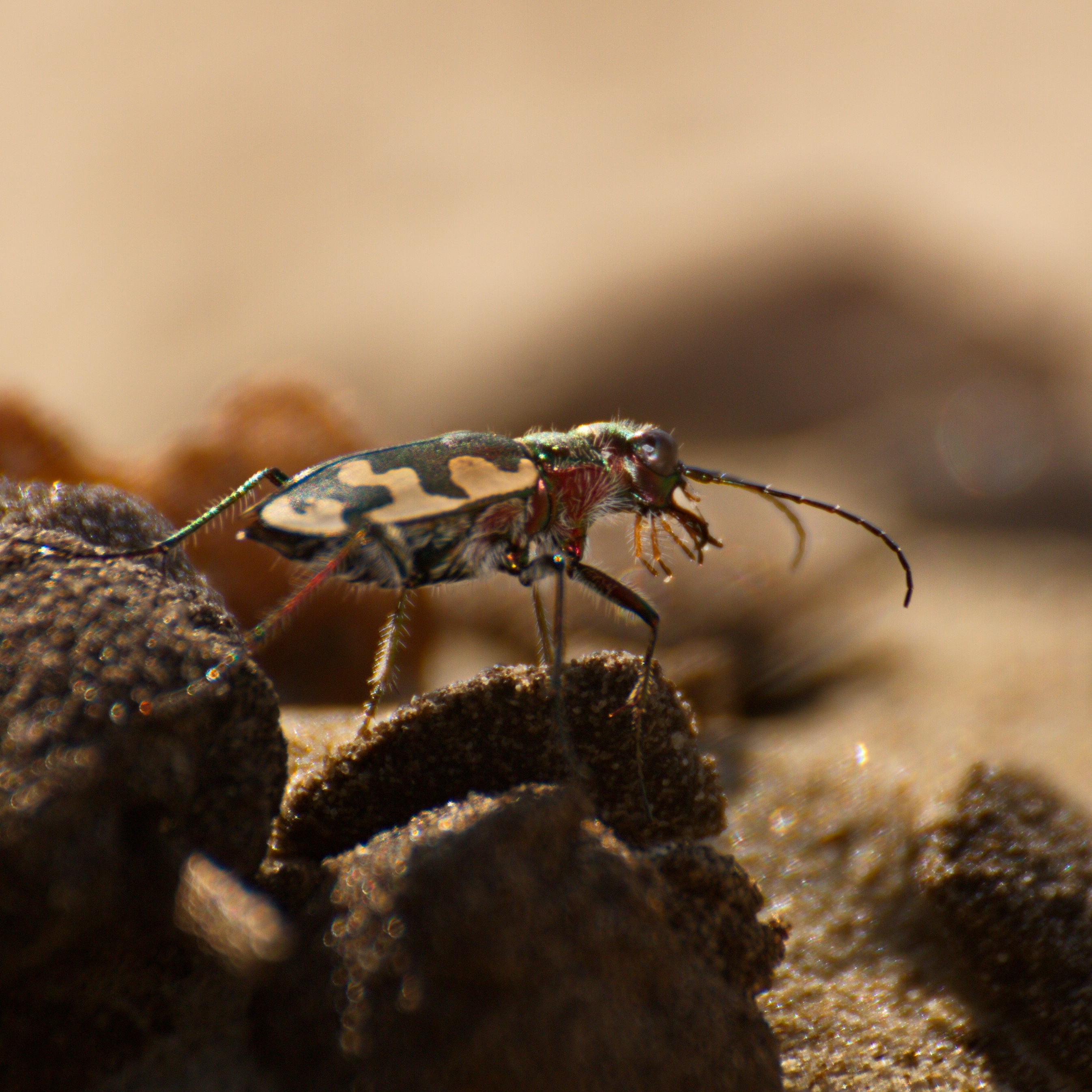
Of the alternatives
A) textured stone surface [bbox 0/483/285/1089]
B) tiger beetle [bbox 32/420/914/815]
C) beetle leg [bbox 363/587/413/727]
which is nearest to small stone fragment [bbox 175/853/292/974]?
textured stone surface [bbox 0/483/285/1089]

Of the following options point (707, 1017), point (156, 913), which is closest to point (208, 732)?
point (156, 913)

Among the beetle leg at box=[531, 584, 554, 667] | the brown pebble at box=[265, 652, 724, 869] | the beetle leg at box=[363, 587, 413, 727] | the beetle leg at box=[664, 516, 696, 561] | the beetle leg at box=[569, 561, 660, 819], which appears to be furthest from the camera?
the beetle leg at box=[664, 516, 696, 561]

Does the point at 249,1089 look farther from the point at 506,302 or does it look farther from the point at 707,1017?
the point at 506,302

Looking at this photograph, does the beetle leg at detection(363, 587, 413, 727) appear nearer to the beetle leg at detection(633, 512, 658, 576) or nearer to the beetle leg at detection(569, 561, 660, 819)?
the beetle leg at detection(569, 561, 660, 819)

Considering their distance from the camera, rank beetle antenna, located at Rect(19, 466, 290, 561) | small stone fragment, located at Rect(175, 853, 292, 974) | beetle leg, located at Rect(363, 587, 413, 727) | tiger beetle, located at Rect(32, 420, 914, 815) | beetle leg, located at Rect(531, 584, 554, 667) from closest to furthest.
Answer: small stone fragment, located at Rect(175, 853, 292, 974) → beetle antenna, located at Rect(19, 466, 290, 561) → tiger beetle, located at Rect(32, 420, 914, 815) → beetle leg, located at Rect(363, 587, 413, 727) → beetle leg, located at Rect(531, 584, 554, 667)

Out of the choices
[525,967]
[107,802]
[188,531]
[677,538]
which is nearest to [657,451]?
[677,538]

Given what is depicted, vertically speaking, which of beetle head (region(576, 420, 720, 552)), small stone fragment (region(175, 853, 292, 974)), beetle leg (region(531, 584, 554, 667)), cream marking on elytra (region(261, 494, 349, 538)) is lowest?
beetle leg (region(531, 584, 554, 667))
